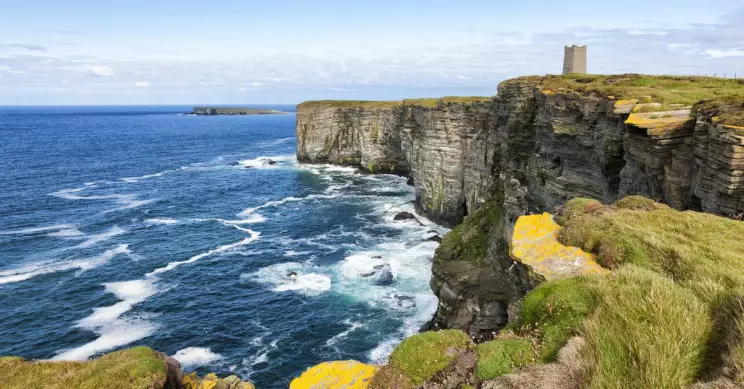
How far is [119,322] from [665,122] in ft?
141

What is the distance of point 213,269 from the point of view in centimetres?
4894

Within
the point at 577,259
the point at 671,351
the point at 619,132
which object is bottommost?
the point at 577,259

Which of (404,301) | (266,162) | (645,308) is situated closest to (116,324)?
(404,301)

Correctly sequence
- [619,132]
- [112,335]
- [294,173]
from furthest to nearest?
[294,173]
[112,335]
[619,132]

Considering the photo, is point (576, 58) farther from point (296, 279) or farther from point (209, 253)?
point (209, 253)

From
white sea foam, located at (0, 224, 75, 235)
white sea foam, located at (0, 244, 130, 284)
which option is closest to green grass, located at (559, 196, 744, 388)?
white sea foam, located at (0, 244, 130, 284)

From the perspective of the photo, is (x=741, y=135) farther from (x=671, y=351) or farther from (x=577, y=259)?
(x=671, y=351)

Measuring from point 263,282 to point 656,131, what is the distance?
3758 cm

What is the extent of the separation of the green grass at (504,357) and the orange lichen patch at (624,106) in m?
21.1

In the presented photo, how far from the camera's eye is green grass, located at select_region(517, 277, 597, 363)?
986 cm

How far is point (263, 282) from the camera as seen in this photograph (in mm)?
46250

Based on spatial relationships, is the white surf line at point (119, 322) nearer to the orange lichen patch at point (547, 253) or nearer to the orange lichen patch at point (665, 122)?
the orange lichen patch at point (547, 253)

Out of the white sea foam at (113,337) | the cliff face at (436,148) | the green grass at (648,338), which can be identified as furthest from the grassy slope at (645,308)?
the cliff face at (436,148)

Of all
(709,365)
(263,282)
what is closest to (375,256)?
(263,282)
